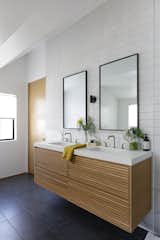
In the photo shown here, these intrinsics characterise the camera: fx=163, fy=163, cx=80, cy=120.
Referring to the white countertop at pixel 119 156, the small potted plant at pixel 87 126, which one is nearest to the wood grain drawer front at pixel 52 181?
the white countertop at pixel 119 156

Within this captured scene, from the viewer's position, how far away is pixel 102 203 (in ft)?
5.99

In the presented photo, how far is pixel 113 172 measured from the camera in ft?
5.70

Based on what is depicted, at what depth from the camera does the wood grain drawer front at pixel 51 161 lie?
91.8 inches

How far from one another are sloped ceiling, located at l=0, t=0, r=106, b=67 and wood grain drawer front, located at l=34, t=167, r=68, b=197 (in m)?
2.07

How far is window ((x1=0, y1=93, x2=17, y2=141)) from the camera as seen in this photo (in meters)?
4.06

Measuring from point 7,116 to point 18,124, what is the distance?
1.09ft

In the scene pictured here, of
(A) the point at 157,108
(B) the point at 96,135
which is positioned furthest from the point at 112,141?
(A) the point at 157,108

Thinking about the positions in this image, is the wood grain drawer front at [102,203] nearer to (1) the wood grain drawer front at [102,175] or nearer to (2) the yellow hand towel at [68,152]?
(1) the wood grain drawer front at [102,175]

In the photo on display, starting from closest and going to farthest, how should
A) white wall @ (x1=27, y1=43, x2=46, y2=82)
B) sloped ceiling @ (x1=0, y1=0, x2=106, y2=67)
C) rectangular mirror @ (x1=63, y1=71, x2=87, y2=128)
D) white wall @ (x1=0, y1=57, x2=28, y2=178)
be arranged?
sloped ceiling @ (x1=0, y1=0, x2=106, y2=67)
rectangular mirror @ (x1=63, y1=71, x2=87, y2=128)
white wall @ (x1=27, y1=43, x2=46, y2=82)
white wall @ (x1=0, y1=57, x2=28, y2=178)

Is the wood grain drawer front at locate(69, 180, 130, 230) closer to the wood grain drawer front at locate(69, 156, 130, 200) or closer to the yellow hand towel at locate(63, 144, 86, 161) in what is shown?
the wood grain drawer front at locate(69, 156, 130, 200)

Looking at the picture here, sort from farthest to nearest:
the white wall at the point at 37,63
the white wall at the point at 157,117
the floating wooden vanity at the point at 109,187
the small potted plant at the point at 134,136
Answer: the white wall at the point at 37,63 < the small potted plant at the point at 134,136 < the white wall at the point at 157,117 < the floating wooden vanity at the point at 109,187

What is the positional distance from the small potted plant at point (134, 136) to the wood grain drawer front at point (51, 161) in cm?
93

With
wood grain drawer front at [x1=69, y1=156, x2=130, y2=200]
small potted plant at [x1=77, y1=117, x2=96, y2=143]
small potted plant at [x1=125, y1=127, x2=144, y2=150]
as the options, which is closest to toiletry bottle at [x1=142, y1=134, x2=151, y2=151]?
small potted plant at [x1=125, y1=127, x2=144, y2=150]

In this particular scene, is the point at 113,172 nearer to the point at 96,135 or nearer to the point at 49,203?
the point at 96,135
